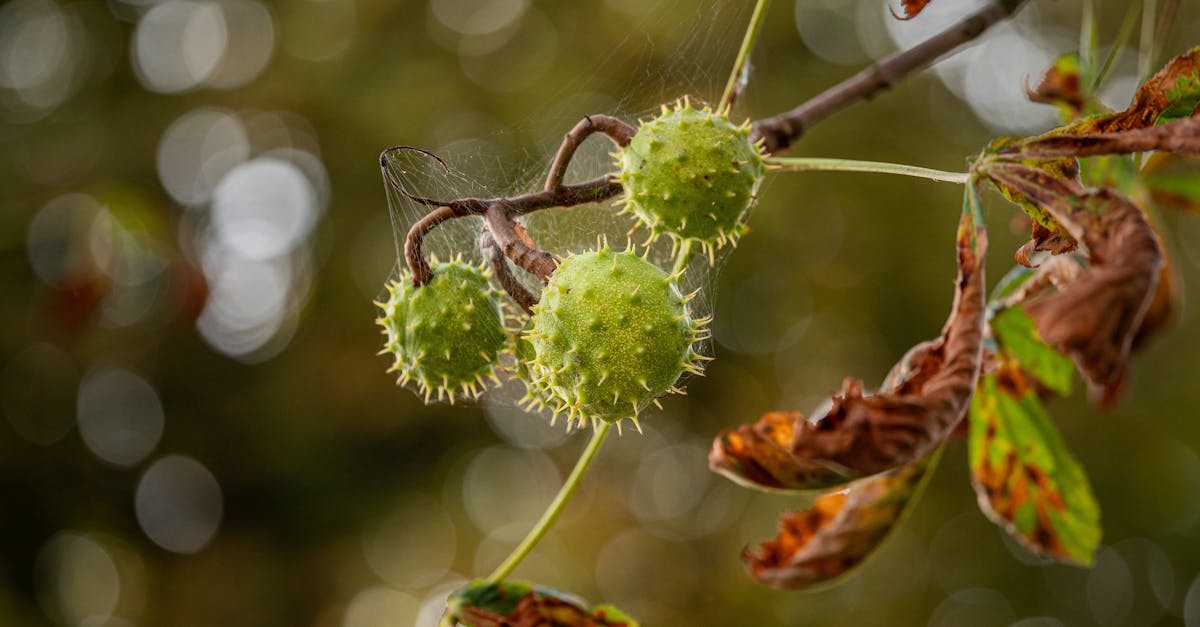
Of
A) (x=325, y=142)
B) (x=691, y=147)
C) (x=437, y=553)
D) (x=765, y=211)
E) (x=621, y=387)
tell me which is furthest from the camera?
(x=437, y=553)

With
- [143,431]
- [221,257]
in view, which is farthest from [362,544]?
[221,257]

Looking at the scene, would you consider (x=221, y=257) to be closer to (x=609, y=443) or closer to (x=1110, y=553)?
(x=609, y=443)

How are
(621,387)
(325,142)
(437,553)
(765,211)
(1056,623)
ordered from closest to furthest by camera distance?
1. (621,387)
2. (765,211)
3. (325,142)
4. (1056,623)
5. (437,553)

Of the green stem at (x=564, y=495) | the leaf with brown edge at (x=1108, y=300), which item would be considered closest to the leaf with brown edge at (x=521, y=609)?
the green stem at (x=564, y=495)

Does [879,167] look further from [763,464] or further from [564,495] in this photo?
[564,495]

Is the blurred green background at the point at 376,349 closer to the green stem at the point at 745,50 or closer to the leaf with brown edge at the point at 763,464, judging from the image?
the green stem at the point at 745,50

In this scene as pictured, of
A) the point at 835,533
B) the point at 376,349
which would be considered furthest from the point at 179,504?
the point at 835,533
